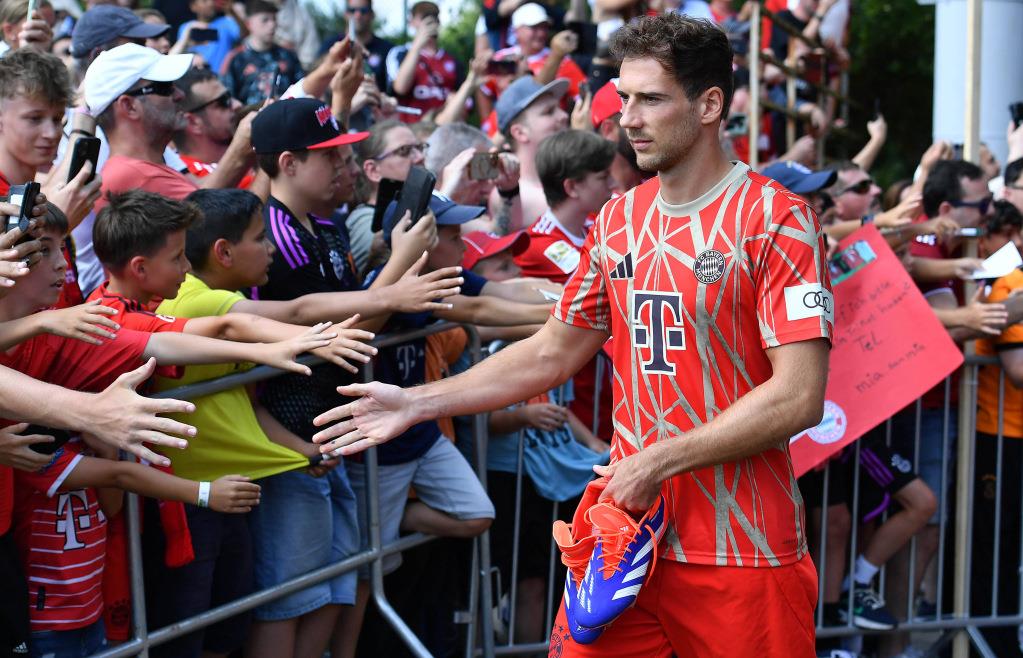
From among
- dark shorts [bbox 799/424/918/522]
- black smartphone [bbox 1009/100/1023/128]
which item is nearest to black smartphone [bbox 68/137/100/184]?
dark shorts [bbox 799/424/918/522]

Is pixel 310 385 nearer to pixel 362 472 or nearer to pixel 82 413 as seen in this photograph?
pixel 362 472

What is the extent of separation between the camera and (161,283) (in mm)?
4332

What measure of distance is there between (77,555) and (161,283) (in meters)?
0.92

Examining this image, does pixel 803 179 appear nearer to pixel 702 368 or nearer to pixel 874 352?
pixel 874 352

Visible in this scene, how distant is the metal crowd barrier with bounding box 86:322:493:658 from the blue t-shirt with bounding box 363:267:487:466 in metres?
0.06

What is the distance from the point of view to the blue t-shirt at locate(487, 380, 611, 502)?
5.74 meters

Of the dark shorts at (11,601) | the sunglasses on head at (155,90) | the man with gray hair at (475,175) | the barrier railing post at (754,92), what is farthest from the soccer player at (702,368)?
the barrier railing post at (754,92)

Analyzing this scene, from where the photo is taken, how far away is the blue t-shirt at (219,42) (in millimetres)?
9641

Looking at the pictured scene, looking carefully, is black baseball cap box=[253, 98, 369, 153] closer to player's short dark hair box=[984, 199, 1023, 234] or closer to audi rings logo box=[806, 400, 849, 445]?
audi rings logo box=[806, 400, 849, 445]

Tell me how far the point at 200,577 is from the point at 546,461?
1854 millimetres

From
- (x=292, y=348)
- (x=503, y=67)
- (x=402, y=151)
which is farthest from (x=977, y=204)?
(x=292, y=348)

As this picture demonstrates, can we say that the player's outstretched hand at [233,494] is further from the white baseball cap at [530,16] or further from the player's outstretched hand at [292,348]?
the white baseball cap at [530,16]

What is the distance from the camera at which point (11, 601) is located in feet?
A: 12.4

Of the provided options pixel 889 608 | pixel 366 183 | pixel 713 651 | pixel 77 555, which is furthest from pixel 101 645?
pixel 889 608
